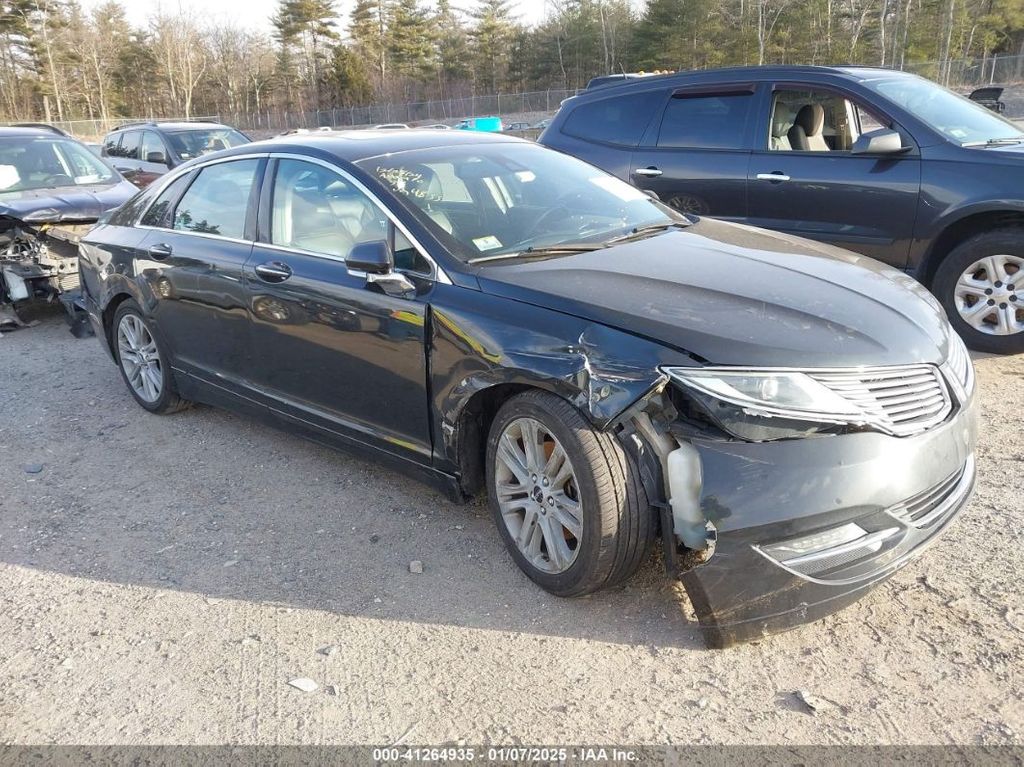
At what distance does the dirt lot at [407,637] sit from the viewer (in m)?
2.56

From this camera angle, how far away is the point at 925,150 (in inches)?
218

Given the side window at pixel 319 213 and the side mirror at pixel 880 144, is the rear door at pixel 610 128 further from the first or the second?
the side window at pixel 319 213

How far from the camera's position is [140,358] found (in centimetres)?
541

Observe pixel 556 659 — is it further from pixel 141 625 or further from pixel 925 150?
pixel 925 150

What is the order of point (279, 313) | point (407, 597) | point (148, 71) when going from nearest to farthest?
1. point (407, 597)
2. point (279, 313)
3. point (148, 71)

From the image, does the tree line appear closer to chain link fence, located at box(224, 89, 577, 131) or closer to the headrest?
chain link fence, located at box(224, 89, 577, 131)

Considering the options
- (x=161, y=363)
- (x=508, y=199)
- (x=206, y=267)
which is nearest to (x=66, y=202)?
(x=161, y=363)

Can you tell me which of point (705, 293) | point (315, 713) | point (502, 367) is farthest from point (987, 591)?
point (315, 713)

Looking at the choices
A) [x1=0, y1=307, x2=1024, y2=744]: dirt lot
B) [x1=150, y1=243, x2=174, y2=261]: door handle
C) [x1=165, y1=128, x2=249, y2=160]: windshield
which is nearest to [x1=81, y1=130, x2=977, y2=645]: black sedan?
[x1=150, y1=243, x2=174, y2=261]: door handle

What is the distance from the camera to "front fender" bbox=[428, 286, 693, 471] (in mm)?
2742

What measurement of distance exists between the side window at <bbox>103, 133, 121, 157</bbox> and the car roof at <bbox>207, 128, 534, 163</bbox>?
1130cm

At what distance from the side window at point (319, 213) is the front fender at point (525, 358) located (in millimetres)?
640

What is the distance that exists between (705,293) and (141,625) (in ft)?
8.31

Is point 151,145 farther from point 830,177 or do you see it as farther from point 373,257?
point 373,257
